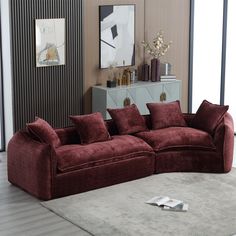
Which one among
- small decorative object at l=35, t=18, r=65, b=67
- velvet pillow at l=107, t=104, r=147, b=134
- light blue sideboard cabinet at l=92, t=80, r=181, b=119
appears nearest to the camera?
velvet pillow at l=107, t=104, r=147, b=134

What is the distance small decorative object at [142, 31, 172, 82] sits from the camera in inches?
350

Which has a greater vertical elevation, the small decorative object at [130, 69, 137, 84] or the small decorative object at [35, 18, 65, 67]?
the small decorative object at [35, 18, 65, 67]

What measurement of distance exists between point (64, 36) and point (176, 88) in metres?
2.12

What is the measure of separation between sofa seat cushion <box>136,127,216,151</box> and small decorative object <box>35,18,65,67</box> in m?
1.74

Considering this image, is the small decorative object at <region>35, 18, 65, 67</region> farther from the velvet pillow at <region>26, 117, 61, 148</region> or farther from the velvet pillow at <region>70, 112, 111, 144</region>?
the velvet pillow at <region>26, 117, 61, 148</region>

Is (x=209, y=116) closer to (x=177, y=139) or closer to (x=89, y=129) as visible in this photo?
(x=177, y=139)

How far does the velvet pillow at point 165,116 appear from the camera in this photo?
7.34 metres

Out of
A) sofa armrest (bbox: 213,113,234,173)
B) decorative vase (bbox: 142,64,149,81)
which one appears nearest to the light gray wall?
decorative vase (bbox: 142,64,149,81)

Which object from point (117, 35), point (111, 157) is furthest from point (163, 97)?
point (111, 157)

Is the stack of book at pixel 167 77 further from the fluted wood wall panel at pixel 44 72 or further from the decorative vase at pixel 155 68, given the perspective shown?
the fluted wood wall panel at pixel 44 72

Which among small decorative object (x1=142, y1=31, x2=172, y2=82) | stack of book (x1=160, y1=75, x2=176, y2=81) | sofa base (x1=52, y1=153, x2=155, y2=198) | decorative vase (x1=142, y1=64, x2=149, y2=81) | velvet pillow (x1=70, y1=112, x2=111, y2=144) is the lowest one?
sofa base (x1=52, y1=153, x2=155, y2=198)

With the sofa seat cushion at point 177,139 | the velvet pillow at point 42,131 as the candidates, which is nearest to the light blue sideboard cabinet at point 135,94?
the sofa seat cushion at point 177,139

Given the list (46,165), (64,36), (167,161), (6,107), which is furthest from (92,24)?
→ (46,165)

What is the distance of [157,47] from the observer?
352 inches
